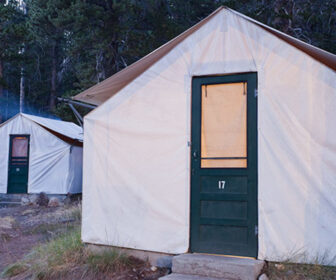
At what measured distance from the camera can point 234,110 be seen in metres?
5.55

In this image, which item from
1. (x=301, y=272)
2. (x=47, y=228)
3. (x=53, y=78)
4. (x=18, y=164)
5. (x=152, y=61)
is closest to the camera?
(x=301, y=272)

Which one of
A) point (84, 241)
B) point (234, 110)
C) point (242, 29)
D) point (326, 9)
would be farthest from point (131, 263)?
point (326, 9)

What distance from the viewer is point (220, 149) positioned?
18.2ft

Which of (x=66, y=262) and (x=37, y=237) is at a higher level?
(x=66, y=262)

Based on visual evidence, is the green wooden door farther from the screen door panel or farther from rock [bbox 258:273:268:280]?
rock [bbox 258:273:268:280]

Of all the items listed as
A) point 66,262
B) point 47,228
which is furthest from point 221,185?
point 47,228

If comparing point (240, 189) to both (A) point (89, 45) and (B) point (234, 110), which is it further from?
(A) point (89, 45)

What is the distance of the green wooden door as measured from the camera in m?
15.2

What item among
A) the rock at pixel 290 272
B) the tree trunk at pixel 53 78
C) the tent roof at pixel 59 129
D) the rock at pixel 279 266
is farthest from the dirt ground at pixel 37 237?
the tree trunk at pixel 53 78

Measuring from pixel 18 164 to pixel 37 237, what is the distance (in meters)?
7.06

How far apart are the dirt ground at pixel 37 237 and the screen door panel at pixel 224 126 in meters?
1.62

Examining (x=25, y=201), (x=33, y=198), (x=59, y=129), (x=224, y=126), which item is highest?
(x=59, y=129)

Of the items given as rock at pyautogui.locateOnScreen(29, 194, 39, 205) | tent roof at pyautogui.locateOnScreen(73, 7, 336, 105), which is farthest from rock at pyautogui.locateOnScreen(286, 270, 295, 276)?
rock at pyautogui.locateOnScreen(29, 194, 39, 205)

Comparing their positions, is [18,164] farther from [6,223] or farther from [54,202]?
[6,223]
